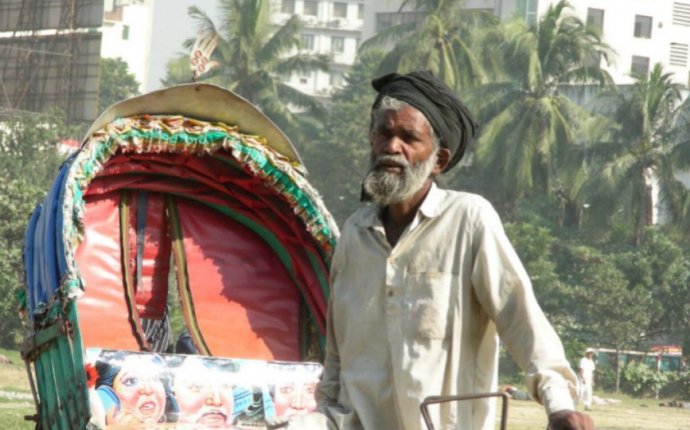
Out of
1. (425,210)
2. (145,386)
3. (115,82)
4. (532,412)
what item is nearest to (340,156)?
(532,412)

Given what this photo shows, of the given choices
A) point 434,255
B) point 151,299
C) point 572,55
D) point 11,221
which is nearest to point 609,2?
point 572,55

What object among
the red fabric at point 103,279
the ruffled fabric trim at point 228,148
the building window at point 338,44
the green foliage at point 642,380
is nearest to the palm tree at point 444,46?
the green foliage at point 642,380

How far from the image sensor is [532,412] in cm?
2052

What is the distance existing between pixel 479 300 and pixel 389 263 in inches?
9.1

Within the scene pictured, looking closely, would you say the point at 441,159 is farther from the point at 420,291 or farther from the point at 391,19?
the point at 391,19

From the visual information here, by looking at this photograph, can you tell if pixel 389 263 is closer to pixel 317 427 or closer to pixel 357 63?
pixel 317 427

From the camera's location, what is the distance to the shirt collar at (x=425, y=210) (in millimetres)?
3760

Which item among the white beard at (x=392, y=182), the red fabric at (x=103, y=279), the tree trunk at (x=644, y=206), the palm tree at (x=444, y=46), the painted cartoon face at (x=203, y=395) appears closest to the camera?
the white beard at (x=392, y=182)

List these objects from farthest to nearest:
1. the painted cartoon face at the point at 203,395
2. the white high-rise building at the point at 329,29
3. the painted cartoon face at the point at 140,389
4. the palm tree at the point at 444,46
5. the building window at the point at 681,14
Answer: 1. the white high-rise building at the point at 329,29
2. the building window at the point at 681,14
3. the palm tree at the point at 444,46
4. the painted cartoon face at the point at 203,395
5. the painted cartoon face at the point at 140,389

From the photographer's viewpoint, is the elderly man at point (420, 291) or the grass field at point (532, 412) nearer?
the elderly man at point (420, 291)

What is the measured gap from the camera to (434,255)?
12.2 feet

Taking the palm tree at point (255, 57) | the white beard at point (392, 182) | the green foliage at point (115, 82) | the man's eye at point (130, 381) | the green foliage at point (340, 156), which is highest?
the green foliage at point (115, 82)

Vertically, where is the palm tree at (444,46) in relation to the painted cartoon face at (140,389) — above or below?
above

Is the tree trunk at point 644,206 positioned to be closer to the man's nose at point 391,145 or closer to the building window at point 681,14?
the building window at point 681,14
